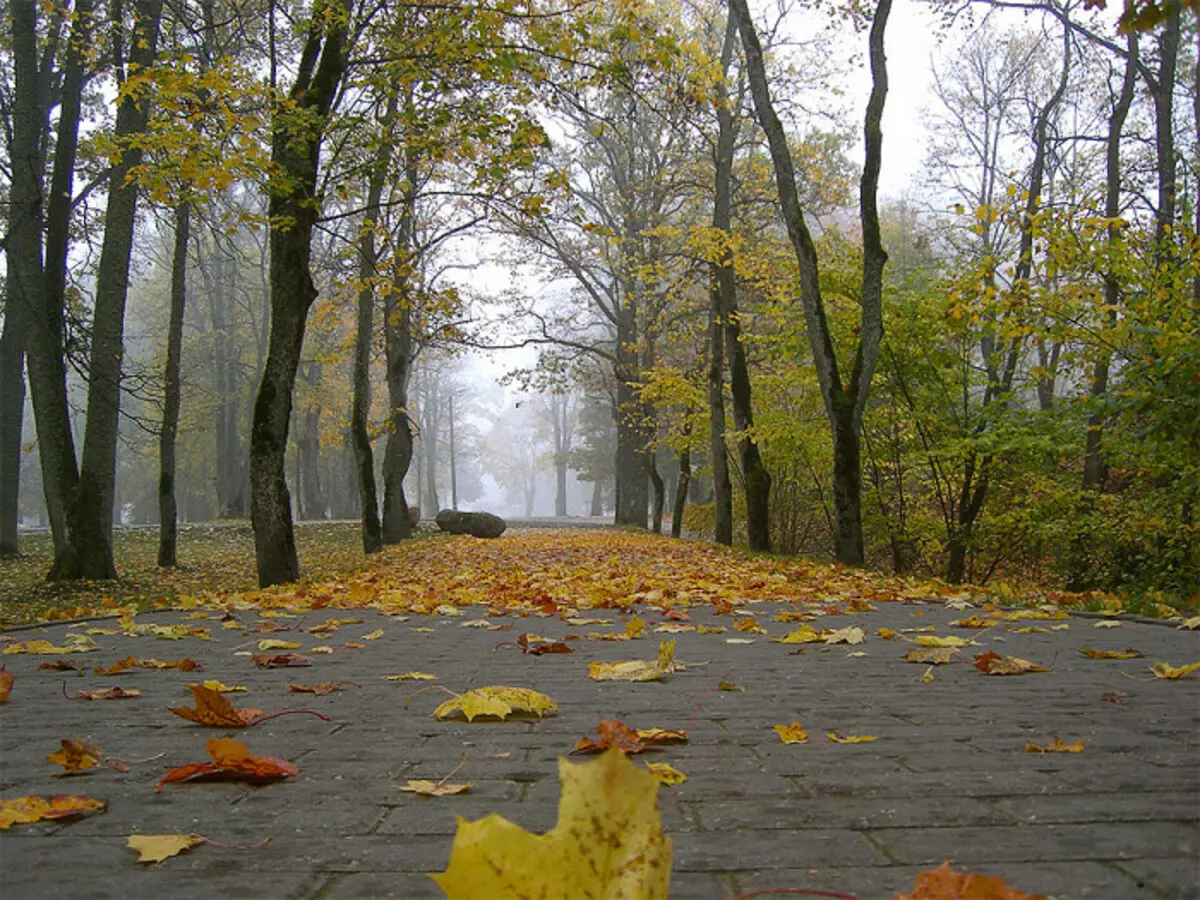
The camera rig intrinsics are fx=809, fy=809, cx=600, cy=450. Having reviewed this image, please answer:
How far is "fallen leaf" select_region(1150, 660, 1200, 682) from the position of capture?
3.08 m

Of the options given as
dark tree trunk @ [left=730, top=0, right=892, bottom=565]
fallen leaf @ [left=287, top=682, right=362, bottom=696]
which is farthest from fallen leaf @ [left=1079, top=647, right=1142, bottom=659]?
dark tree trunk @ [left=730, top=0, right=892, bottom=565]

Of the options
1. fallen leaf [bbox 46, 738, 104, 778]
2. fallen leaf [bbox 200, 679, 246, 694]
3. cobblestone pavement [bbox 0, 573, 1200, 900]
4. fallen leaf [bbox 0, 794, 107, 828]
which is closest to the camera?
cobblestone pavement [bbox 0, 573, 1200, 900]

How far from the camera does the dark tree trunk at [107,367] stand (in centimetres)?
1078

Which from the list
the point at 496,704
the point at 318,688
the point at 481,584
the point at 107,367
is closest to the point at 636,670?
the point at 496,704

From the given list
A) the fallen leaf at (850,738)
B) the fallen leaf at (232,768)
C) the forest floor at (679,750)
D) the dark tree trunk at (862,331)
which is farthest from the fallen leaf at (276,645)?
the dark tree trunk at (862,331)

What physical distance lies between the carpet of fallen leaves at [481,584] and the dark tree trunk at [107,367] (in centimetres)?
60

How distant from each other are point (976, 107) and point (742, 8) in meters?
17.3

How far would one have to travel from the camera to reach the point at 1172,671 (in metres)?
3.12

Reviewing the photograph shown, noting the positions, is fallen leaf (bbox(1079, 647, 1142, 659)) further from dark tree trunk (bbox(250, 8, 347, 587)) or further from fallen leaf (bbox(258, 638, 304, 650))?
dark tree trunk (bbox(250, 8, 347, 587))

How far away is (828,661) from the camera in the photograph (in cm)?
371

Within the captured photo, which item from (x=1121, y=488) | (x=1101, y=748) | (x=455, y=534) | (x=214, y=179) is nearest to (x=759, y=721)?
(x=1101, y=748)

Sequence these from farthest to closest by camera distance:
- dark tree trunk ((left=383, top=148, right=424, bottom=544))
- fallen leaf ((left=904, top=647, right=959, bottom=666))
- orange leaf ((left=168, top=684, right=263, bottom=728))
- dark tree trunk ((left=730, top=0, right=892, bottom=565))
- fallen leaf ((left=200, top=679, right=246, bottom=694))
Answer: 1. dark tree trunk ((left=383, top=148, right=424, bottom=544))
2. dark tree trunk ((left=730, top=0, right=892, bottom=565))
3. fallen leaf ((left=904, top=647, right=959, bottom=666))
4. fallen leaf ((left=200, top=679, right=246, bottom=694))
5. orange leaf ((left=168, top=684, right=263, bottom=728))

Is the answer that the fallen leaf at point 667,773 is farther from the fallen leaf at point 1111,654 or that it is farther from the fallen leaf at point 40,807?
the fallen leaf at point 1111,654

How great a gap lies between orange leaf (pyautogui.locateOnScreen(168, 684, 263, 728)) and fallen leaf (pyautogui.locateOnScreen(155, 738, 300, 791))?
1.69 feet
